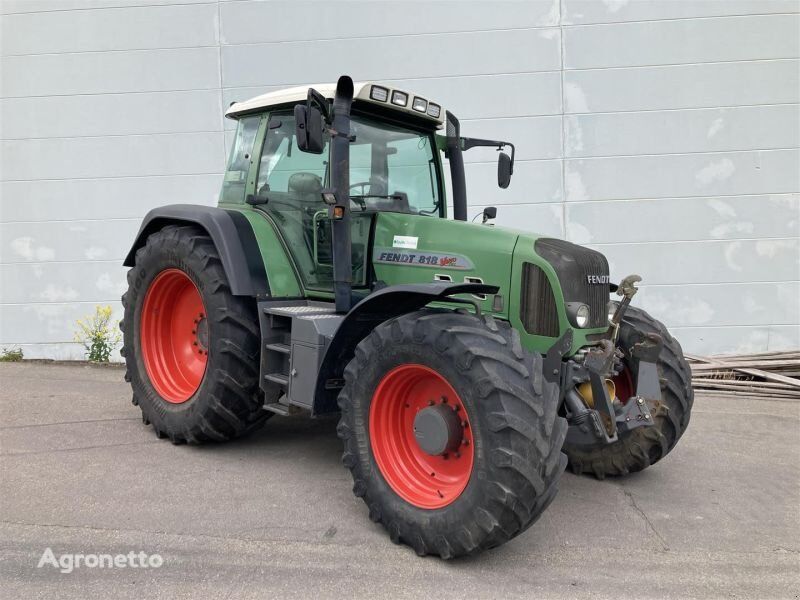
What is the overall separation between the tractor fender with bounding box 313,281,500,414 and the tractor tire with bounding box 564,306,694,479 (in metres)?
1.33

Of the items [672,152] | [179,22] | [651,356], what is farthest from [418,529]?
[179,22]

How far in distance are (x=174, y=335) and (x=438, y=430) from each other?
2.65 meters

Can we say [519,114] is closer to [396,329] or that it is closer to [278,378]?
[278,378]

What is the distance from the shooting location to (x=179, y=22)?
7.47m

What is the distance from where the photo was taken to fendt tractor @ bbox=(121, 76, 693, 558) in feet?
9.60

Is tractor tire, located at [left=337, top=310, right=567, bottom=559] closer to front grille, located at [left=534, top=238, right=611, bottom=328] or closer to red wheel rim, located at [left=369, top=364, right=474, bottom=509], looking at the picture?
red wheel rim, located at [left=369, top=364, right=474, bottom=509]

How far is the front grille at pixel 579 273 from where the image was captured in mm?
3484

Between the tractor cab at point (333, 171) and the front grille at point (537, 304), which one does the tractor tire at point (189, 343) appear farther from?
the front grille at point (537, 304)

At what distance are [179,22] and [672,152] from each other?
564cm

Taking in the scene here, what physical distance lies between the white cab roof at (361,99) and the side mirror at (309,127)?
47 cm

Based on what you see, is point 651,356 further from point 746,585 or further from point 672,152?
point 672,152

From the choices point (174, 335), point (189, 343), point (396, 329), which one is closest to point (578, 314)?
point (396, 329)

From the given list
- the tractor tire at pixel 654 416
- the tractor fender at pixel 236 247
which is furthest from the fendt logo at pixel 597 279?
the tractor fender at pixel 236 247

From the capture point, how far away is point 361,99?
3904 millimetres
